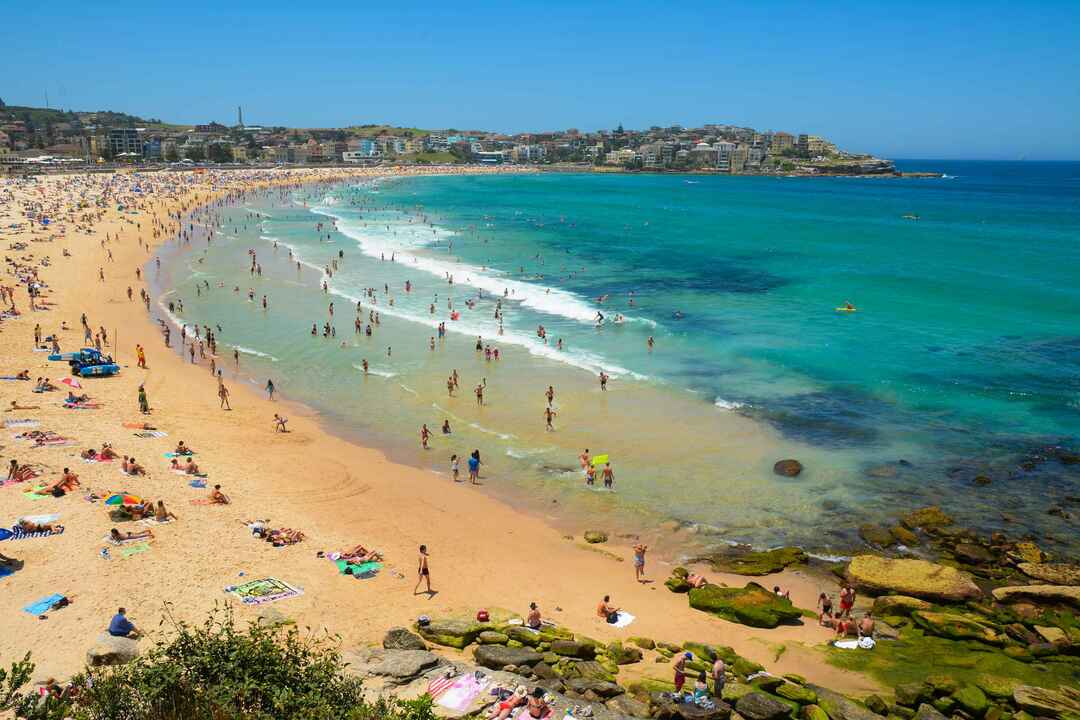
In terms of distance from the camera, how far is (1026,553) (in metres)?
16.4

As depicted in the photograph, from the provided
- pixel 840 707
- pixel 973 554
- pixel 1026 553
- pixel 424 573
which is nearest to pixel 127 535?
pixel 424 573

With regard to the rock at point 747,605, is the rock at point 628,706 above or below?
above

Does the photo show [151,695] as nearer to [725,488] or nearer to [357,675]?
[357,675]

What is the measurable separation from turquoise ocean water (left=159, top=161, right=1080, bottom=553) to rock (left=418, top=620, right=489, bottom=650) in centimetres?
575

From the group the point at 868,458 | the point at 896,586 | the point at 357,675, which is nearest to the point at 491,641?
the point at 357,675

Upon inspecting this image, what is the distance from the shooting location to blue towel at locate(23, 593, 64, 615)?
41.1ft

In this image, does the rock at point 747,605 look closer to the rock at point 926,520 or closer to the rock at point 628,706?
the rock at point 628,706

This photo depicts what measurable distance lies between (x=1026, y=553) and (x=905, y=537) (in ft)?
8.25

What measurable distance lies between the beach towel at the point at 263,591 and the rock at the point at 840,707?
31.8 ft

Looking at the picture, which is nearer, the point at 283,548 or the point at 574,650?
the point at 574,650

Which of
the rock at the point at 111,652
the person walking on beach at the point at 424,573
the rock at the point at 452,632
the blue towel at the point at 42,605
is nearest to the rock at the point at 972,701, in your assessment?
the rock at the point at 452,632

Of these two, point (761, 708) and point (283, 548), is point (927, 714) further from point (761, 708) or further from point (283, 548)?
point (283, 548)

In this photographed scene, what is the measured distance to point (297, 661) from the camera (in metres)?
8.89

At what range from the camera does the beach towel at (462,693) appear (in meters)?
10.5
